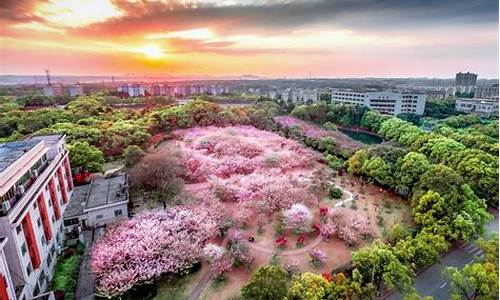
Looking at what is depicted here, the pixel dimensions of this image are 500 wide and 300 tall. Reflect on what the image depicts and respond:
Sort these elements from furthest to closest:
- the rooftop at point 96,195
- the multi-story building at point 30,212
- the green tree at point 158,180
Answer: the green tree at point 158,180
the rooftop at point 96,195
the multi-story building at point 30,212

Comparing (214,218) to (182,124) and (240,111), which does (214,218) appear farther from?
(240,111)

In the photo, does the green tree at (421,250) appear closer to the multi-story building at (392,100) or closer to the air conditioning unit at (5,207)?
the air conditioning unit at (5,207)

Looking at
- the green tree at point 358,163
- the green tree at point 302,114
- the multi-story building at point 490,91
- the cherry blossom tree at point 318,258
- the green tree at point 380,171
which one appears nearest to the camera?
the multi-story building at point 490,91

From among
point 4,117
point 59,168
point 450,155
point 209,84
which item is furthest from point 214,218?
point 209,84

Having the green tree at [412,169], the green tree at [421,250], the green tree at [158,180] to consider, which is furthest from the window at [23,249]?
the green tree at [412,169]

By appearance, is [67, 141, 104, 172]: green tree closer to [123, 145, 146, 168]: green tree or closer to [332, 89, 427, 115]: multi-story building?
[123, 145, 146, 168]: green tree

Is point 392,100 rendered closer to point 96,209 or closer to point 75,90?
point 96,209

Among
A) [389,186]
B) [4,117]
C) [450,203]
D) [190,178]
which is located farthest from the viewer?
[4,117]
